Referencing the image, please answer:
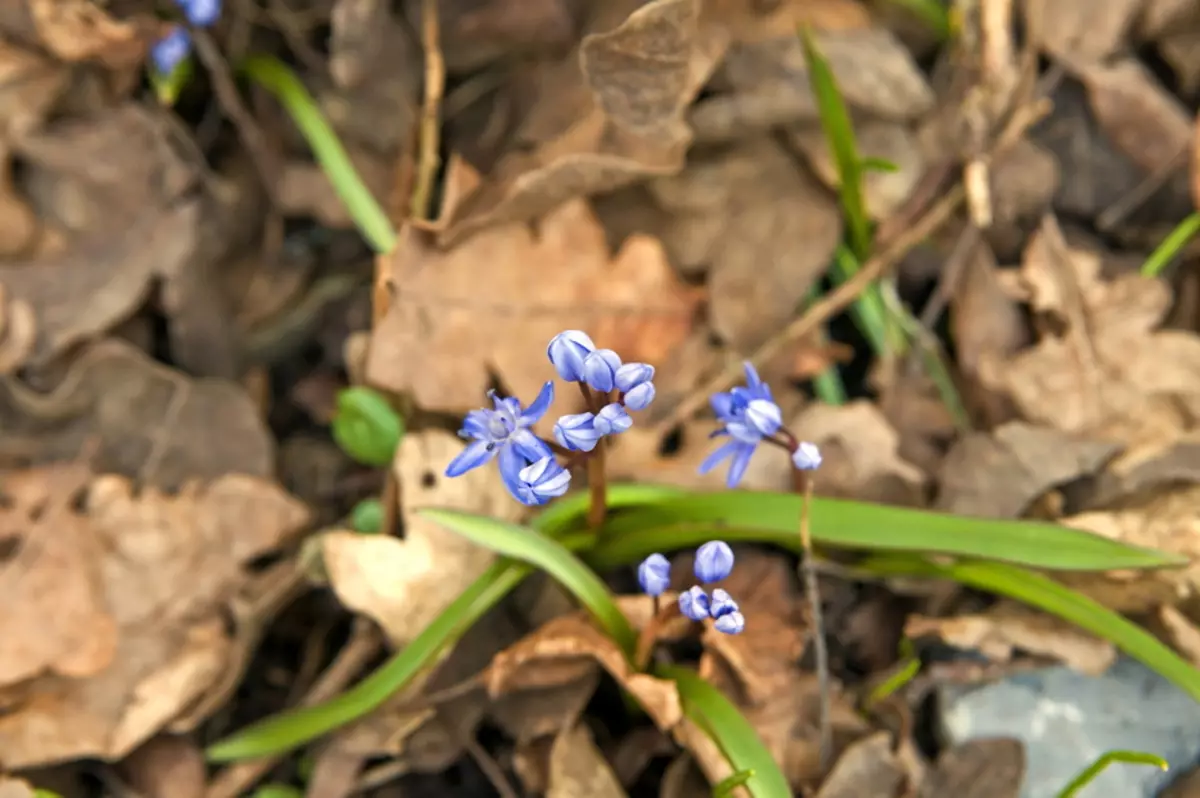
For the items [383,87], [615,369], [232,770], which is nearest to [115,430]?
[232,770]

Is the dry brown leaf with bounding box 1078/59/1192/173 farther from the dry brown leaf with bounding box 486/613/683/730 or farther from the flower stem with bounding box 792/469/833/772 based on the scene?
the dry brown leaf with bounding box 486/613/683/730

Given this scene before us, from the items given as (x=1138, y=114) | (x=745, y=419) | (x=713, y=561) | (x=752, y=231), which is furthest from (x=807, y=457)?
(x=1138, y=114)

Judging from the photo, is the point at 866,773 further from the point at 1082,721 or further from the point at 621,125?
the point at 621,125

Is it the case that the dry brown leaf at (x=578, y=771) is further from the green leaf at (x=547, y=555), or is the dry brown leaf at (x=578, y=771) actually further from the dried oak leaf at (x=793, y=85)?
the dried oak leaf at (x=793, y=85)

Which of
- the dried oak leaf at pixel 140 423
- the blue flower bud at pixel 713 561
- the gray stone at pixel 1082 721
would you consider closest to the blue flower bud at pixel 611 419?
the blue flower bud at pixel 713 561

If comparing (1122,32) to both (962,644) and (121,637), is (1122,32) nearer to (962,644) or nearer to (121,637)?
(962,644)

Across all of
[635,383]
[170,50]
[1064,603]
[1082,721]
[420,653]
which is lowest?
[1082,721]
